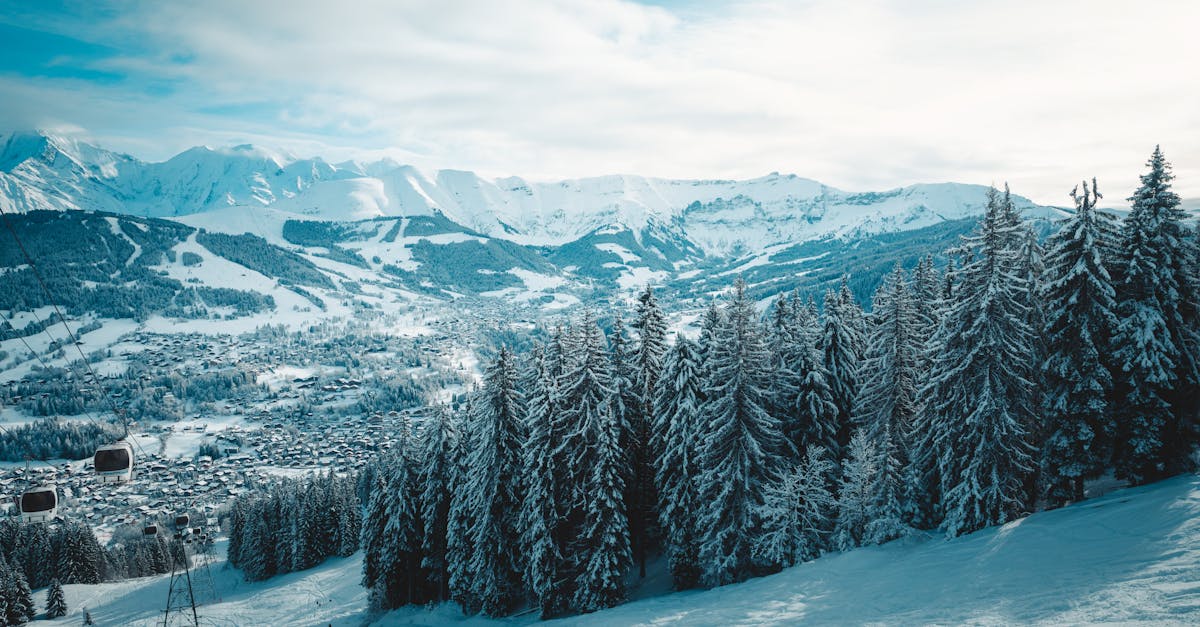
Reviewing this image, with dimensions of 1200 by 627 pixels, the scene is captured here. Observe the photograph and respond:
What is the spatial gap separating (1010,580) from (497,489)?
24.4 m

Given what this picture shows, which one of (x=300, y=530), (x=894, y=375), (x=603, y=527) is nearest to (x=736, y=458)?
(x=603, y=527)

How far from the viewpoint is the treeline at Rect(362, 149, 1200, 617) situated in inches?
930

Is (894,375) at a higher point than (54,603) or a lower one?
higher

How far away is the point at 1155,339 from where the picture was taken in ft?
73.9

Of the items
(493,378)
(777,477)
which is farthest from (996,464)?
(493,378)

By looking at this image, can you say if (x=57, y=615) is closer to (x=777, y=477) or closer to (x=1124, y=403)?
(x=777, y=477)

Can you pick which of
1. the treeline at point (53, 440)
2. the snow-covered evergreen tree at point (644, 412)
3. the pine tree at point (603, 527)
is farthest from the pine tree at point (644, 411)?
the treeline at point (53, 440)

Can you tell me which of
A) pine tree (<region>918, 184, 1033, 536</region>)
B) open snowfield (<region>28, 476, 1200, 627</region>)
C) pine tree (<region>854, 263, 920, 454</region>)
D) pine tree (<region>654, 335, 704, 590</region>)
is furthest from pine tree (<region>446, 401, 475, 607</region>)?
pine tree (<region>918, 184, 1033, 536</region>)

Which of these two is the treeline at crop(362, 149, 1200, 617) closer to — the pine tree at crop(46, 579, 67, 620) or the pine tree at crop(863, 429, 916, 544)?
the pine tree at crop(863, 429, 916, 544)

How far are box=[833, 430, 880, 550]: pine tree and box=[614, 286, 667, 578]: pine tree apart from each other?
10.6m

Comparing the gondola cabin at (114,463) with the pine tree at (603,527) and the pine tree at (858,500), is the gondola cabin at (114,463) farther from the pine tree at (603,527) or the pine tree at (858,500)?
the pine tree at (858,500)

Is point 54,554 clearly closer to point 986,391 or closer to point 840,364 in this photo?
point 840,364

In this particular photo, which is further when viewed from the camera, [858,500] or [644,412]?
[644,412]

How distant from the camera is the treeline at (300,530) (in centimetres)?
7131
